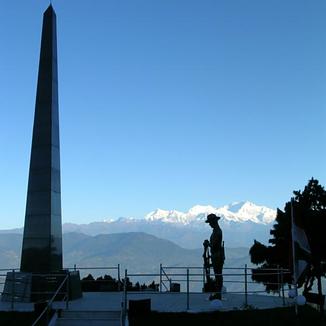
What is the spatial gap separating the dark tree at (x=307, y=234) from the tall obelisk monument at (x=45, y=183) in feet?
41.3

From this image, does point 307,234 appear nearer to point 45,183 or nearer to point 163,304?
point 163,304

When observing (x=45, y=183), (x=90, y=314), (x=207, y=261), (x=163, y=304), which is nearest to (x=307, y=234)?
(x=207, y=261)

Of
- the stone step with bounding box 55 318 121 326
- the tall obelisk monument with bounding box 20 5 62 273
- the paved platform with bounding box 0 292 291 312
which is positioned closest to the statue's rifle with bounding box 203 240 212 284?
the paved platform with bounding box 0 292 291 312

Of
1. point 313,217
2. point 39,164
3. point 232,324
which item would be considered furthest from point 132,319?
point 313,217

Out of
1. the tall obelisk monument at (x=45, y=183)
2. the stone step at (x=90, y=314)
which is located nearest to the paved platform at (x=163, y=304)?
the stone step at (x=90, y=314)

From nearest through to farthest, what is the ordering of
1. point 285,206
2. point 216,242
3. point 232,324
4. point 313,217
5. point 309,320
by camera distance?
point 232,324, point 309,320, point 216,242, point 313,217, point 285,206

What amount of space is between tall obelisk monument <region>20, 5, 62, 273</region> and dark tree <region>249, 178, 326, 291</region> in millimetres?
12573

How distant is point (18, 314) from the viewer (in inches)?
636

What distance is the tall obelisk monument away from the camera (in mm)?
20578

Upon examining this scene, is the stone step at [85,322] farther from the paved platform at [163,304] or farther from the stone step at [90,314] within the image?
the paved platform at [163,304]

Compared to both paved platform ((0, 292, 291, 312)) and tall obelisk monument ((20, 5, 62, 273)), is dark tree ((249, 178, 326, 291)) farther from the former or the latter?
tall obelisk monument ((20, 5, 62, 273))

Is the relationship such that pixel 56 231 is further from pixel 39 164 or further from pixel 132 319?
pixel 132 319

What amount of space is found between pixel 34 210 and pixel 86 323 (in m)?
6.62

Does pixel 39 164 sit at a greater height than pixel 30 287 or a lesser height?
greater
